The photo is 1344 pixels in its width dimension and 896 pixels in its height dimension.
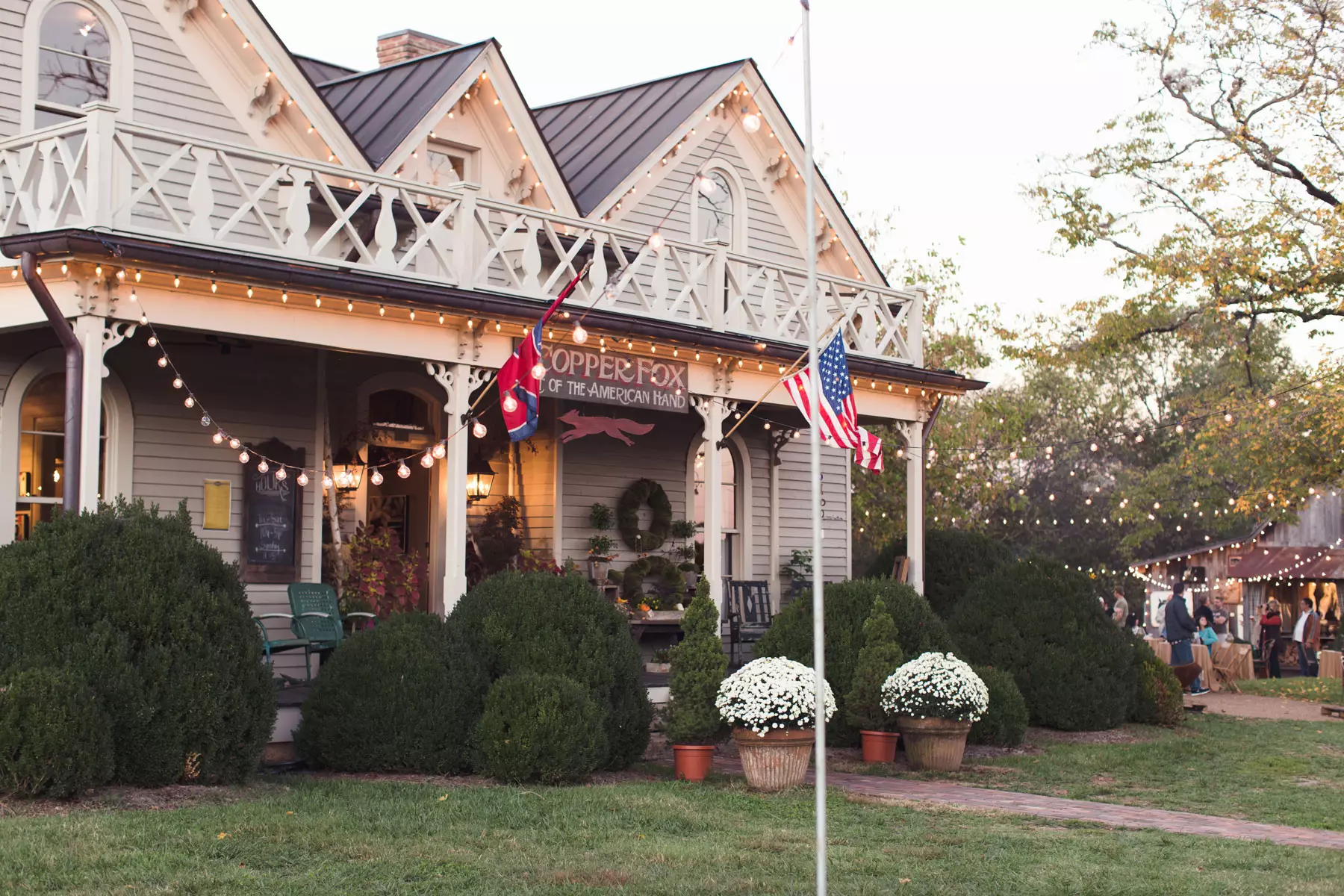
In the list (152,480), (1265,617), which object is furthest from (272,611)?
(1265,617)

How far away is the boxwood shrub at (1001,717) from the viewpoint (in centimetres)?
1492

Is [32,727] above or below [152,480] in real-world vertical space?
below

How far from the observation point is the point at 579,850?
8852 millimetres

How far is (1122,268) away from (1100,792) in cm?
1534

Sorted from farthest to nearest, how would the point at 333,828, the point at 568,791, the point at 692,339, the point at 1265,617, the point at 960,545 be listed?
1. the point at 1265,617
2. the point at 960,545
3. the point at 692,339
4. the point at 568,791
5. the point at 333,828

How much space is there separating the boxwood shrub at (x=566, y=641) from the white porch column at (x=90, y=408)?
117 inches

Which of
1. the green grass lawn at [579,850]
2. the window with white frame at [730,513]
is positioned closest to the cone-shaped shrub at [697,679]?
the green grass lawn at [579,850]

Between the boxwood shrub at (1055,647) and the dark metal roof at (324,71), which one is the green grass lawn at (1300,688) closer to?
the boxwood shrub at (1055,647)

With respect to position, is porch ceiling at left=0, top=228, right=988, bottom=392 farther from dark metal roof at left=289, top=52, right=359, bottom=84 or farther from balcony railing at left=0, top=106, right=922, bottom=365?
dark metal roof at left=289, top=52, right=359, bottom=84

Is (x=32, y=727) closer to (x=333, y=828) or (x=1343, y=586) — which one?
(x=333, y=828)

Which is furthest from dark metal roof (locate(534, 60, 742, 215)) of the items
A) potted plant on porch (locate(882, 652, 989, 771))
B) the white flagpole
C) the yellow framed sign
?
the white flagpole

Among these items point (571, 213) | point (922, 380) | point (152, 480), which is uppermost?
point (571, 213)

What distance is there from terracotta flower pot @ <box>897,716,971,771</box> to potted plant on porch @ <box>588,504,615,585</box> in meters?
5.70

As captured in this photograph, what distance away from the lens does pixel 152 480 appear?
14.5 meters
